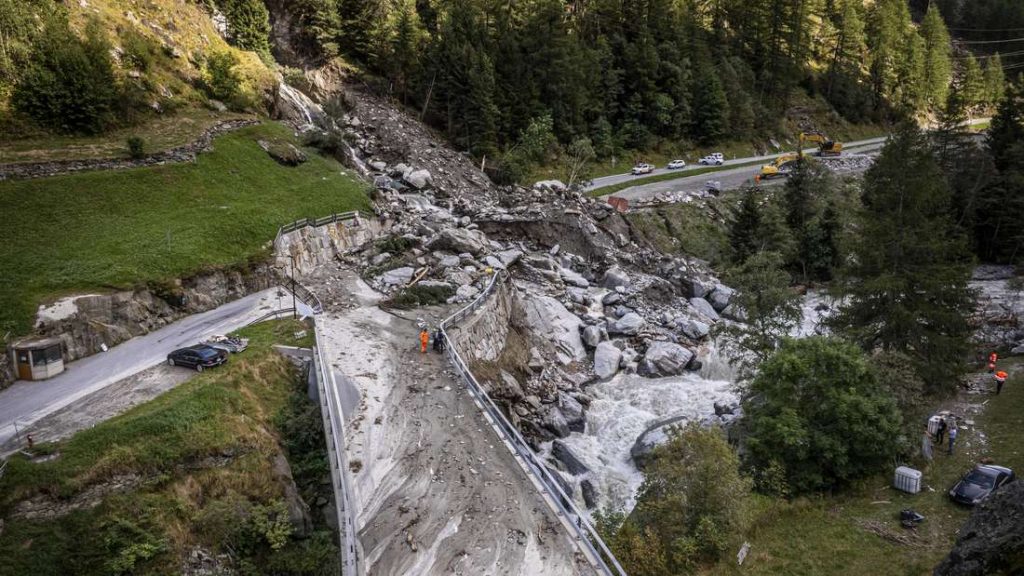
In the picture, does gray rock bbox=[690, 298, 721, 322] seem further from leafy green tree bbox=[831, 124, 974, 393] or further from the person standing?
the person standing

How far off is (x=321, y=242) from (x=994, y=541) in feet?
112

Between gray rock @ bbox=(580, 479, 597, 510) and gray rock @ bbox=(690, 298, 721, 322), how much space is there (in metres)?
20.3

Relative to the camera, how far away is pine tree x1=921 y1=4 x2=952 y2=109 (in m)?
98.4

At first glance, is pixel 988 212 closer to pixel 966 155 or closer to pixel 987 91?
pixel 966 155

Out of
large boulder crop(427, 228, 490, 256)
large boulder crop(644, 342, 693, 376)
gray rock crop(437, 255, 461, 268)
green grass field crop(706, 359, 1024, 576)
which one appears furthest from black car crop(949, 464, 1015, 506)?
large boulder crop(427, 228, 490, 256)

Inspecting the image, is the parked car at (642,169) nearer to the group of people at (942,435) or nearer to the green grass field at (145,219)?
the green grass field at (145,219)

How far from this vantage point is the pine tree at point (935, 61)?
323 feet

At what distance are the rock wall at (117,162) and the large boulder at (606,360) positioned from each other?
28.4m

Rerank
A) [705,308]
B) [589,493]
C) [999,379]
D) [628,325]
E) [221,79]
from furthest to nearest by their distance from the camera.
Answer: [221,79] → [705,308] → [628,325] → [999,379] → [589,493]

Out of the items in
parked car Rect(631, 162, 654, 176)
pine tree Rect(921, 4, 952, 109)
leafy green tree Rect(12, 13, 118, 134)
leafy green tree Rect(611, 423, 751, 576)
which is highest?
pine tree Rect(921, 4, 952, 109)

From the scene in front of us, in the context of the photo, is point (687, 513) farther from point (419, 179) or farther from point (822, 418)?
point (419, 179)

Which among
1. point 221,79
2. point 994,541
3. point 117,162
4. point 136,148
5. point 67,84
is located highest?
point 221,79

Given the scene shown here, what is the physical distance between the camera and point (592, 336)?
35.2 meters

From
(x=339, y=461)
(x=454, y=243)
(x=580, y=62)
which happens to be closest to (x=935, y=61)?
(x=580, y=62)
